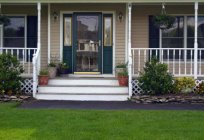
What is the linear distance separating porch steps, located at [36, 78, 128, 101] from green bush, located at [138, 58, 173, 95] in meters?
0.83

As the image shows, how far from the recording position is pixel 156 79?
15375 millimetres

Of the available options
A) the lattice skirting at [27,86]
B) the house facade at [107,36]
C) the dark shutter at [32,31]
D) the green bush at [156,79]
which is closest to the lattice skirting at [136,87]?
the green bush at [156,79]

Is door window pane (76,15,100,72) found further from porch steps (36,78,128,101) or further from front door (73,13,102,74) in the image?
porch steps (36,78,128,101)

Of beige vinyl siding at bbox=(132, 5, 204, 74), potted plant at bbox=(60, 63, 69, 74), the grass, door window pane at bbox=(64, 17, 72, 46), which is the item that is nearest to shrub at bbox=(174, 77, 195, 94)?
beige vinyl siding at bbox=(132, 5, 204, 74)

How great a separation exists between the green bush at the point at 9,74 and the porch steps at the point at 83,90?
806mm

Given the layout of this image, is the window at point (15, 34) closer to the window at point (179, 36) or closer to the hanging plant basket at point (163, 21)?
the hanging plant basket at point (163, 21)

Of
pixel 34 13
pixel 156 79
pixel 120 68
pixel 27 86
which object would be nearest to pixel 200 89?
pixel 156 79

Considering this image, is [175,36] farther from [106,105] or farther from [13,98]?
[13,98]

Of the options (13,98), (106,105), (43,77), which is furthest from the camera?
(43,77)

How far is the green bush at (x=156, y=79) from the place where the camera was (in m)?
15.3

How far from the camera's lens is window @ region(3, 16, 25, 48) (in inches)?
717

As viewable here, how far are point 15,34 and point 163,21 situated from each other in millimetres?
5806

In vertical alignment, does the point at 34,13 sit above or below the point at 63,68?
above

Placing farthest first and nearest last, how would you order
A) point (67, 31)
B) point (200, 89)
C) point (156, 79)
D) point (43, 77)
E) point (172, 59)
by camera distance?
1. point (67, 31)
2. point (172, 59)
3. point (43, 77)
4. point (200, 89)
5. point (156, 79)
